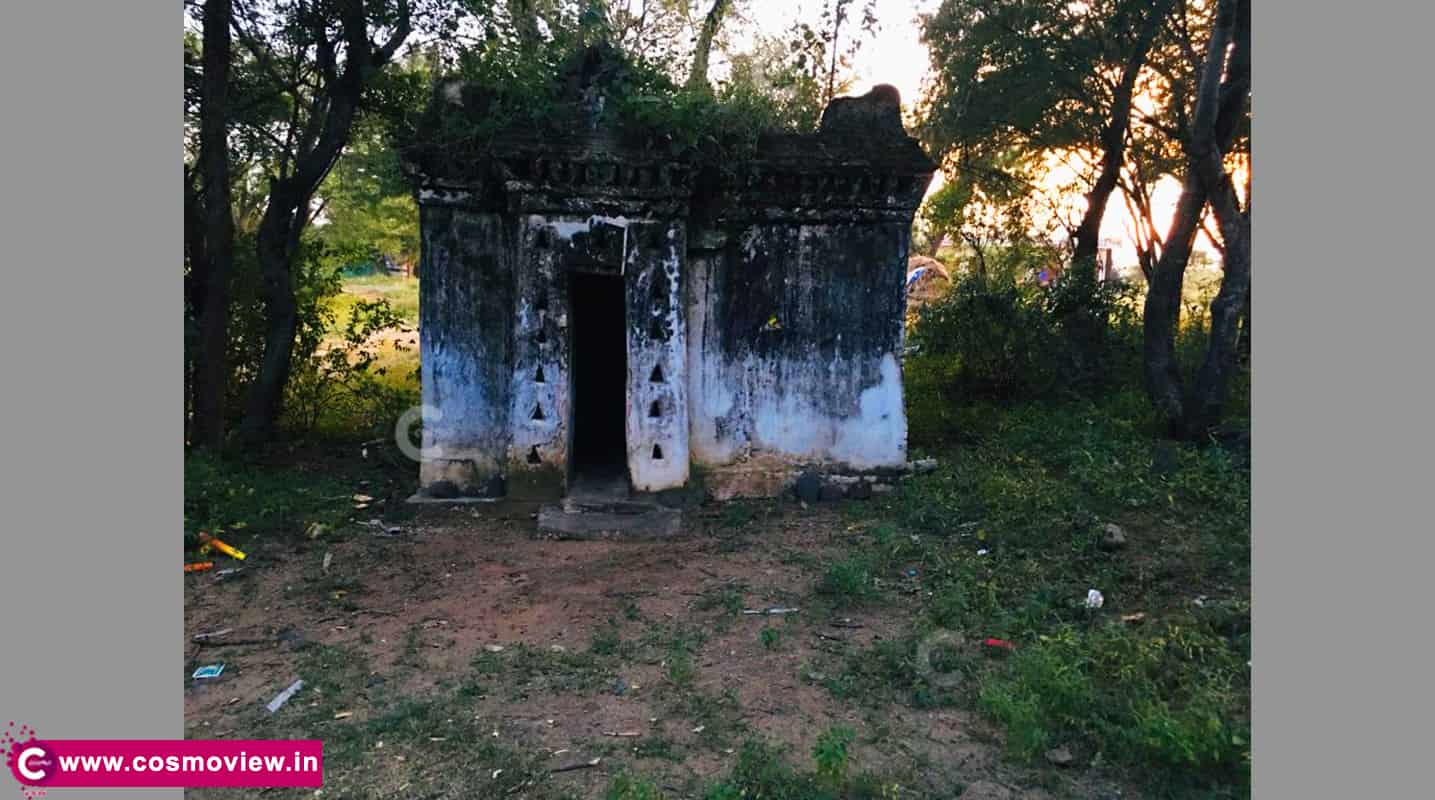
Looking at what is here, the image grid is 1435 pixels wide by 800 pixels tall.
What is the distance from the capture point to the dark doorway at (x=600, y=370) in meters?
9.60

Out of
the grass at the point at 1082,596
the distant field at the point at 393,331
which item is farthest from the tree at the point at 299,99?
the grass at the point at 1082,596

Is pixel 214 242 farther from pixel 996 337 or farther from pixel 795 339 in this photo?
pixel 996 337

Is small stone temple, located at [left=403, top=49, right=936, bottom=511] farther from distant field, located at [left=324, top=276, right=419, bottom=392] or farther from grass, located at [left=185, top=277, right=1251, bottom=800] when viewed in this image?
distant field, located at [left=324, top=276, right=419, bottom=392]

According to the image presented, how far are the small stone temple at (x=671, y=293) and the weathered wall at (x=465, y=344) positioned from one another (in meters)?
0.02

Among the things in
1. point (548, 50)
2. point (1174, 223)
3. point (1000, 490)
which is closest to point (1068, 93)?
point (1174, 223)

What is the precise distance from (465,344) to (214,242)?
2631mm

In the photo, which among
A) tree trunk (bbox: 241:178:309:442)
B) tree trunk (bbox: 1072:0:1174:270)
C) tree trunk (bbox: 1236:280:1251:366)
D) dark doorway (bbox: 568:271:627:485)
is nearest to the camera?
tree trunk (bbox: 241:178:309:442)

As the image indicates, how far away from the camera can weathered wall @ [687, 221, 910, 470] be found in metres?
7.82

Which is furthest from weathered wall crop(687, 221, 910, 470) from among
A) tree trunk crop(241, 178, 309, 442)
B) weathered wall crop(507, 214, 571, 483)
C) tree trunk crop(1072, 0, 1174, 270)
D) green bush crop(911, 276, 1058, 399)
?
tree trunk crop(1072, 0, 1174, 270)

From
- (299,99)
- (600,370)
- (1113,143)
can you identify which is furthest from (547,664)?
(1113,143)

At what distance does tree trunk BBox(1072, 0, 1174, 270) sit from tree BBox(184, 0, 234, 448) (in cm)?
981

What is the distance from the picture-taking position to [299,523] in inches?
278

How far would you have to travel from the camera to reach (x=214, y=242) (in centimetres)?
791

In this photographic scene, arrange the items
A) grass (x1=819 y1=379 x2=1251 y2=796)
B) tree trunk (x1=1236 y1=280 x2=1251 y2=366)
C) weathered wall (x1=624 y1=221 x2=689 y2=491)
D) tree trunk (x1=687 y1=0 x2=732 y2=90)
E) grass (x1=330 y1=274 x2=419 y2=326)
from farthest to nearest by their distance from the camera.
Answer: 1. grass (x1=330 y1=274 x2=419 y2=326)
2. tree trunk (x1=1236 y1=280 x2=1251 y2=366)
3. tree trunk (x1=687 y1=0 x2=732 y2=90)
4. weathered wall (x1=624 y1=221 x2=689 y2=491)
5. grass (x1=819 y1=379 x2=1251 y2=796)
